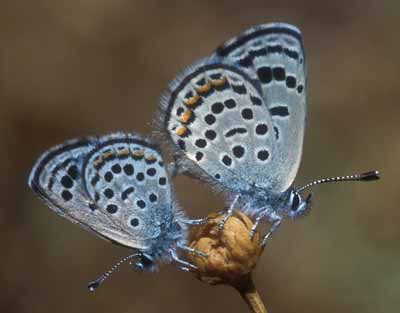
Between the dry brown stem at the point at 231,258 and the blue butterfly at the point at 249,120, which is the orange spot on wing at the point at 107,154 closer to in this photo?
the blue butterfly at the point at 249,120

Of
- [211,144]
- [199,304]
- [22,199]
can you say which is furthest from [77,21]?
[211,144]

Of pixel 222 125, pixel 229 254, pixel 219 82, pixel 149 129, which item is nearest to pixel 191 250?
pixel 229 254

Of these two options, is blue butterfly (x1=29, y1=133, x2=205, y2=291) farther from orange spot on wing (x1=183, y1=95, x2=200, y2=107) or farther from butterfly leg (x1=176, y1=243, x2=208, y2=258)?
orange spot on wing (x1=183, y1=95, x2=200, y2=107)

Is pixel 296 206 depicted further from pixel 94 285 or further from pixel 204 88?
pixel 94 285

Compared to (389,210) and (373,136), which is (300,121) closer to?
(389,210)

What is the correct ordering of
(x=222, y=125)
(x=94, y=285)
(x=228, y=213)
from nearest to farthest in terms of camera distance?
(x=228, y=213), (x=94, y=285), (x=222, y=125)

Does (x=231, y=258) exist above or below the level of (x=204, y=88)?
below
